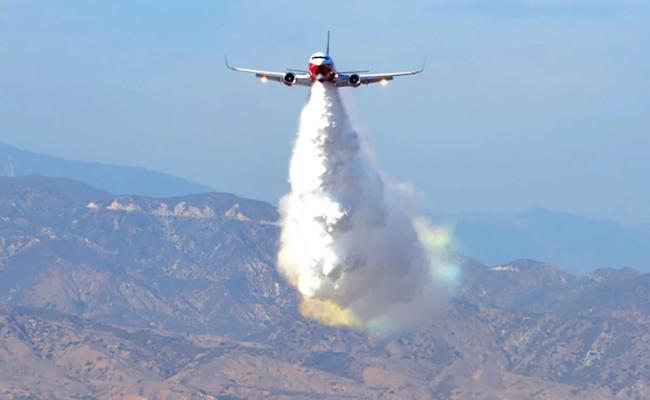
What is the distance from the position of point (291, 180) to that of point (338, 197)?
635 centimetres

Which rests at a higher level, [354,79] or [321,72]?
[321,72]

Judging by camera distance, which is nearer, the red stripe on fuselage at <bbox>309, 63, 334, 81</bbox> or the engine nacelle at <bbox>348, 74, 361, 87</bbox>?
the red stripe on fuselage at <bbox>309, 63, 334, 81</bbox>

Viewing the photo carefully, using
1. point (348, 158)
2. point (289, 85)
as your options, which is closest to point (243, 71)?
point (289, 85)

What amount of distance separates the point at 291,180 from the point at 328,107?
41.3 ft

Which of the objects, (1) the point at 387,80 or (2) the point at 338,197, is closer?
(1) the point at 387,80

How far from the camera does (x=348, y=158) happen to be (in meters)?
199

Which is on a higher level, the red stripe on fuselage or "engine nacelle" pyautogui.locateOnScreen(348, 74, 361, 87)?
the red stripe on fuselage

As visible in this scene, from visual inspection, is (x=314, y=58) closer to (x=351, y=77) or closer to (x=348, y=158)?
(x=351, y=77)

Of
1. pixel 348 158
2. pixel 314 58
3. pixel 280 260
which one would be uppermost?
pixel 314 58

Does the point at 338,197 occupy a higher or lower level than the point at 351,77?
lower

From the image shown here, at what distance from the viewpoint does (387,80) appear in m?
186

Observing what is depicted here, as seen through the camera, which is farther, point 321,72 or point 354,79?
point 354,79

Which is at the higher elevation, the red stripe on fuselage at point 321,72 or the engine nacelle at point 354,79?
the red stripe on fuselage at point 321,72

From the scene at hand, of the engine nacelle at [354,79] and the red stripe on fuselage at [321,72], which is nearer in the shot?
the red stripe on fuselage at [321,72]
